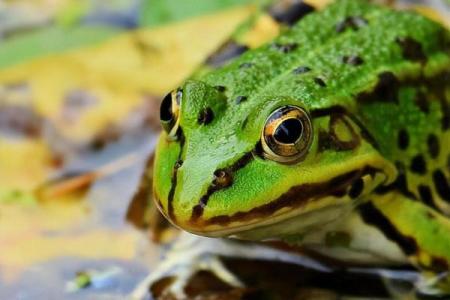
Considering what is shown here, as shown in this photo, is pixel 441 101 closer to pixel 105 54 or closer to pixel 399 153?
pixel 399 153

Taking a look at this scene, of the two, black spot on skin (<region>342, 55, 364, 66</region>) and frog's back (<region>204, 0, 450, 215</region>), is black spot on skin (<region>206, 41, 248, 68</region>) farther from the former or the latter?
black spot on skin (<region>342, 55, 364, 66</region>)

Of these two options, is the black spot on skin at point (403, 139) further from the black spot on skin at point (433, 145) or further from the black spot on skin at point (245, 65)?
the black spot on skin at point (245, 65)

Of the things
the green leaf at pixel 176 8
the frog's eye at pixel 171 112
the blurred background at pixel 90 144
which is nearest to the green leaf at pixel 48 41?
the blurred background at pixel 90 144

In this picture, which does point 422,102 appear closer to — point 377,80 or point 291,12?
point 377,80

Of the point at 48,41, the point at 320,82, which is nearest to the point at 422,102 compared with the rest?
the point at 320,82

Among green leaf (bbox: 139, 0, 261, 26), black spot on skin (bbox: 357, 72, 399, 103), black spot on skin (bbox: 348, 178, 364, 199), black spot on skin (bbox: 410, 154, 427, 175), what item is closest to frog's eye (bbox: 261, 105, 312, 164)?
black spot on skin (bbox: 348, 178, 364, 199)

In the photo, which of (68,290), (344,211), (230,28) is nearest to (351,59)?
(344,211)
